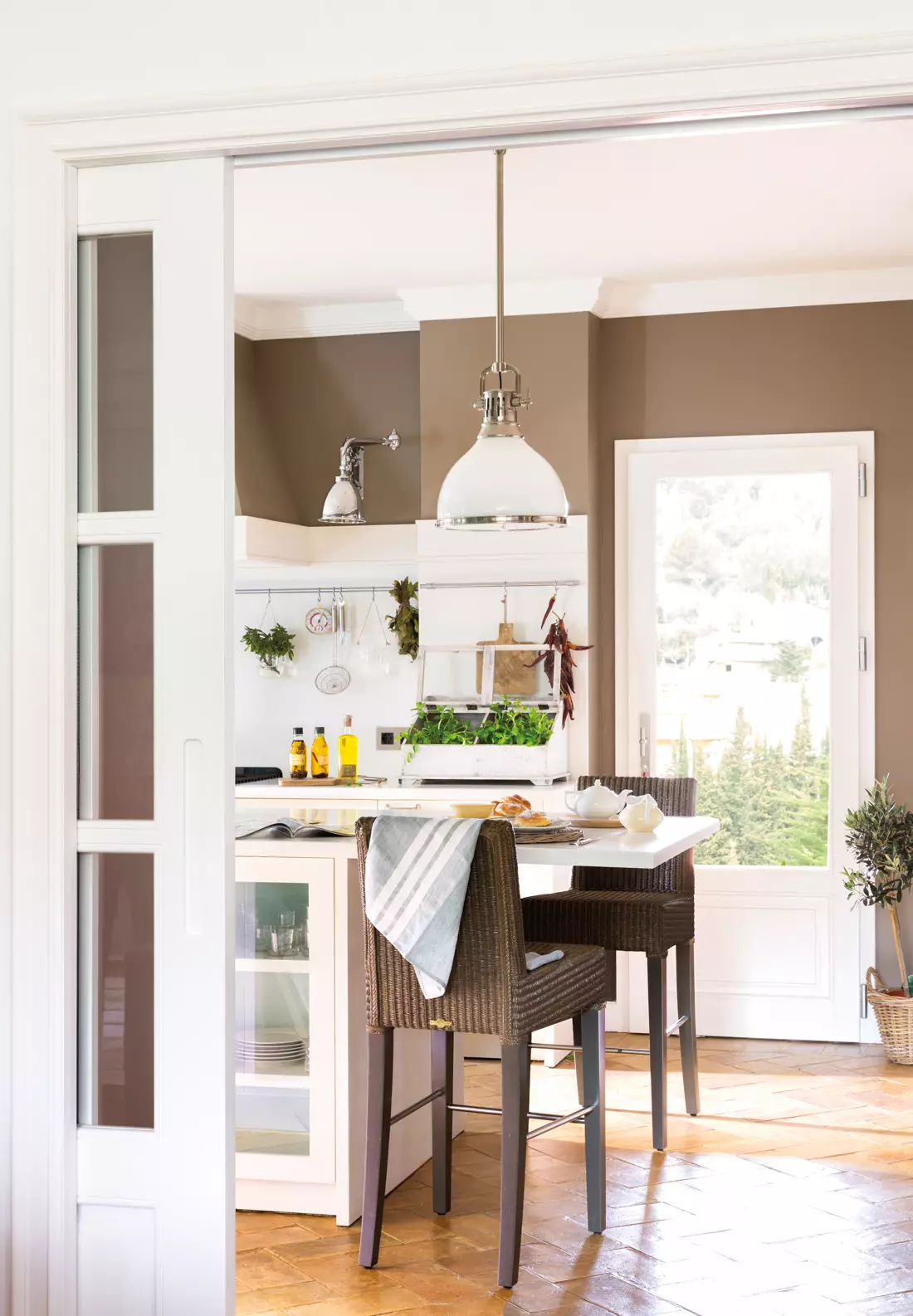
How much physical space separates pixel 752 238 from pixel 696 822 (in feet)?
6.91

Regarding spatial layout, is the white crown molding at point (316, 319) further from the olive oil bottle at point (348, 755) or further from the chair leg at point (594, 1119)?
the chair leg at point (594, 1119)

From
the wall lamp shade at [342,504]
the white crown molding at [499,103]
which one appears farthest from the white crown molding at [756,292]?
the white crown molding at [499,103]

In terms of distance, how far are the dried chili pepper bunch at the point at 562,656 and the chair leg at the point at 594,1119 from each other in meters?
2.01

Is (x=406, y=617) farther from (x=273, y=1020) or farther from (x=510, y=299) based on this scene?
(x=273, y=1020)

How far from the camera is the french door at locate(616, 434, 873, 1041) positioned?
5387mm

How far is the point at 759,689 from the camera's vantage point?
550 cm

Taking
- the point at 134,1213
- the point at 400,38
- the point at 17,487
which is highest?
the point at 400,38

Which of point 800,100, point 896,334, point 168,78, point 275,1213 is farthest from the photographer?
point 896,334

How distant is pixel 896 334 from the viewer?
211 inches

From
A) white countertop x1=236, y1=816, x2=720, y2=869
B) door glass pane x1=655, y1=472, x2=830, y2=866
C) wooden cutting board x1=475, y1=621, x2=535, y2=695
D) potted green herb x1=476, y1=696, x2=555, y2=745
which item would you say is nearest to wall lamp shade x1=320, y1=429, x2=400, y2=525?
wooden cutting board x1=475, y1=621, x2=535, y2=695

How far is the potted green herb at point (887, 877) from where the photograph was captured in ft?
16.5

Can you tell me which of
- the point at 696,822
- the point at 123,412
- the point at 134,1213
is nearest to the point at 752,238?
the point at 696,822

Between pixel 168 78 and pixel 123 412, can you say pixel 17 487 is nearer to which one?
pixel 123 412

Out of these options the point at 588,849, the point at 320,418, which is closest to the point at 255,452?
the point at 320,418
